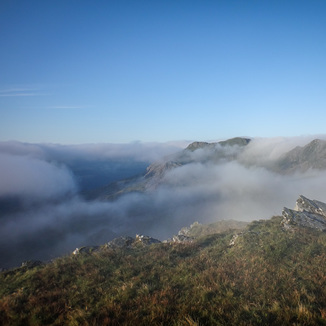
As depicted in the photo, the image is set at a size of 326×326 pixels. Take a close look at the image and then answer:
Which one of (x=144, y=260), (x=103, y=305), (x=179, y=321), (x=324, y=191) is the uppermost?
(x=179, y=321)

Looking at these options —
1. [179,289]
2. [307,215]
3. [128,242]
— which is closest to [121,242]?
[128,242]

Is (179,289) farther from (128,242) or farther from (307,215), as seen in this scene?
(307,215)

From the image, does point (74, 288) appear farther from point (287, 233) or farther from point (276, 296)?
point (287, 233)

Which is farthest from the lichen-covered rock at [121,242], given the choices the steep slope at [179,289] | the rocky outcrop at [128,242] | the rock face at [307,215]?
the rock face at [307,215]

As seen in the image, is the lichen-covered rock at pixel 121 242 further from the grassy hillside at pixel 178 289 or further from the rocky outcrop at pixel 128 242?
the grassy hillside at pixel 178 289

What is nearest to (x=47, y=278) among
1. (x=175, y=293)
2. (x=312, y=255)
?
(x=175, y=293)

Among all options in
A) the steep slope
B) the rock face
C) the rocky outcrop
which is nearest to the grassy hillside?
the steep slope
